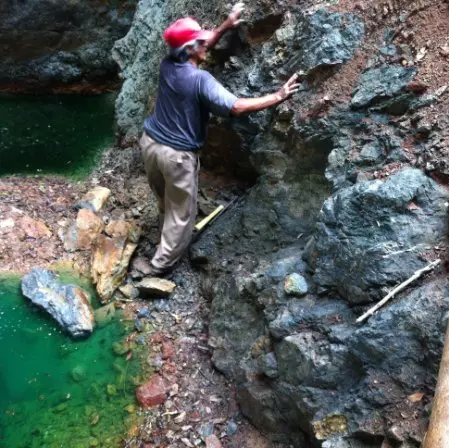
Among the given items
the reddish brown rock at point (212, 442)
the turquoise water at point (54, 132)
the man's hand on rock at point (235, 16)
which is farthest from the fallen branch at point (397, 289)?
the turquoise water at point (54, 132)

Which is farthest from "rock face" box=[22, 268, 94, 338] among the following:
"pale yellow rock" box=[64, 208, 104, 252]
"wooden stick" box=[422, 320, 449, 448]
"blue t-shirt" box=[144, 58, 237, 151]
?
"wooden stick" box=[422, 320, 449, 448]

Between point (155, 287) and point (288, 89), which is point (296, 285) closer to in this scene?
point (288, 89)

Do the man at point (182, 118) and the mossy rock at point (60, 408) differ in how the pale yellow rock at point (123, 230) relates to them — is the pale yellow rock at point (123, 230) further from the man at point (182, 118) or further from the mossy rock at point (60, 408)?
the mossy rock at point (60, 408)

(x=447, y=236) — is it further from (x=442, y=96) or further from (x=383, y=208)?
(x=442, y=96)

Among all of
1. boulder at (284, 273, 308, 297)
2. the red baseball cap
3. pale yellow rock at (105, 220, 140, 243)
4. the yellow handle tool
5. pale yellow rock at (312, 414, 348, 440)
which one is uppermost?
the red baseball cap

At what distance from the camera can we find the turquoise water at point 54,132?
25.0ft

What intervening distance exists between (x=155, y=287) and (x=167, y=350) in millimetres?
699

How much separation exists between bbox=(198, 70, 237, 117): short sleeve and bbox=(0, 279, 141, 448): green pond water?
2.40m

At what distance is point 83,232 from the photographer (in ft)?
19.0

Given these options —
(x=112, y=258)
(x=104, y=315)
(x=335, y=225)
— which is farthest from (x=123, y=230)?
(x=335, y=225)

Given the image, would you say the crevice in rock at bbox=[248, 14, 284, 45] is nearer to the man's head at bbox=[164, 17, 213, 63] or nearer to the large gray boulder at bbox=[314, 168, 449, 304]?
the man's head at bbox=[164, 17, 213, 63]

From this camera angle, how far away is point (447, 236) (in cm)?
307

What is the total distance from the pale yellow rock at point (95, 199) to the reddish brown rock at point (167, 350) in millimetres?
2232

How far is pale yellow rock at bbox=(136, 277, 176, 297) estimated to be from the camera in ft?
16.8
